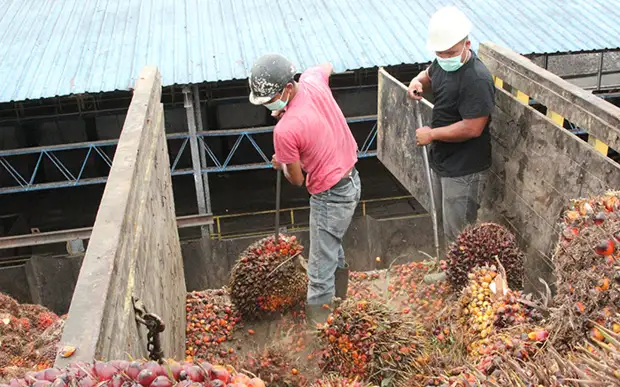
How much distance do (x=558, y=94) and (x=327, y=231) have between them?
Result: 2.29m

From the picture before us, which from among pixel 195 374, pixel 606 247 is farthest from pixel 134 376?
pixel 606 247

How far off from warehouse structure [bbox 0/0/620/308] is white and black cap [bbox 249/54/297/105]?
224 inches

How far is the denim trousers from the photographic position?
558 centimetres

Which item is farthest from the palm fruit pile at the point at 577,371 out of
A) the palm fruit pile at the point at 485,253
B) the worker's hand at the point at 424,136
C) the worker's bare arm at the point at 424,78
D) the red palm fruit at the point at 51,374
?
the worker's bare arm at the point at 424,78

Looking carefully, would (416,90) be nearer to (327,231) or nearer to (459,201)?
(459,201)

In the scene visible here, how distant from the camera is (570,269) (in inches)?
138

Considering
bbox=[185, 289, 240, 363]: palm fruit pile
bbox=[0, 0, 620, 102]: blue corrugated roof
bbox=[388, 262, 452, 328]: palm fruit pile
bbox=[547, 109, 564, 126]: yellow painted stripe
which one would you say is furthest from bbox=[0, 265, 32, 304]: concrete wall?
bbox=[547, 109, 564, 126]: yellow painted stripe

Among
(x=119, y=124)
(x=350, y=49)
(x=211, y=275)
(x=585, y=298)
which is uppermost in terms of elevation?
(x=350, y=49)

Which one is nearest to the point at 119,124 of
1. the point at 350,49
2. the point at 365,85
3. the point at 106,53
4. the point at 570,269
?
the point at 106,53

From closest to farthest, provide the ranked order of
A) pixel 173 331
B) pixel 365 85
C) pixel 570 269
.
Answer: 1. pixel 570 269
2. pixel 173 331
3. pixel 365 85

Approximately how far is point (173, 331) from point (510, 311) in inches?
106

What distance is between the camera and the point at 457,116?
5.34 m

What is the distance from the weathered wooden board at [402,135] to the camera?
650cm

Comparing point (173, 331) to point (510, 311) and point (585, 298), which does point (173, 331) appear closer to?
point (510, 311)
